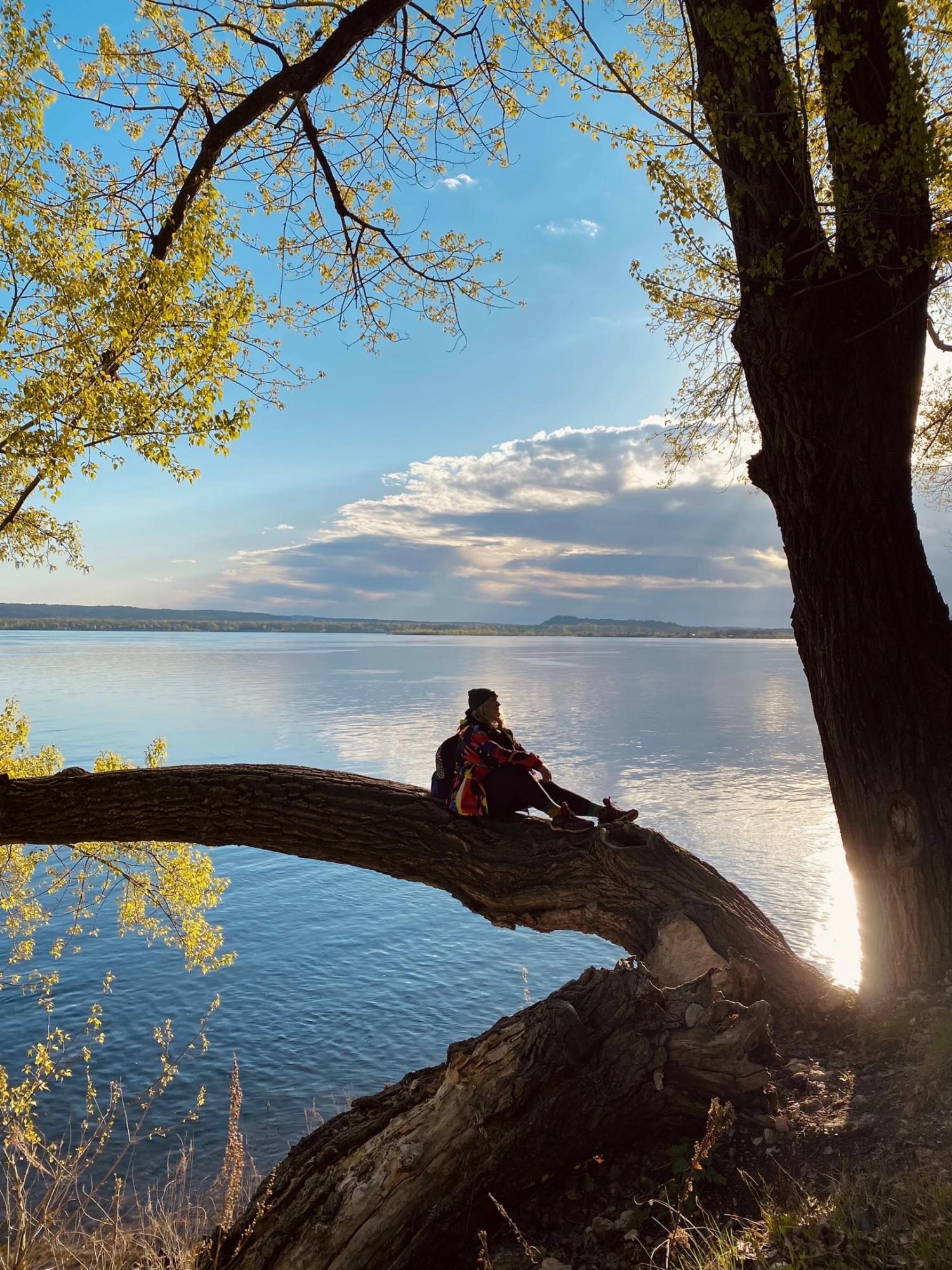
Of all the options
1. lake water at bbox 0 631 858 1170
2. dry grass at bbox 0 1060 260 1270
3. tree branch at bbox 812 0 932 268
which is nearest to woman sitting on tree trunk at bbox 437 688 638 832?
dry grass at bbox 0 1060 260 1270

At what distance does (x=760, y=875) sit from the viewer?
15.1 m

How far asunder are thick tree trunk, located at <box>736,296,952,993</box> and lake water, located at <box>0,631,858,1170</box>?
6624 mm

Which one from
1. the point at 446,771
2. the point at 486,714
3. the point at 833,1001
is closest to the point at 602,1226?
the point at 833,1001

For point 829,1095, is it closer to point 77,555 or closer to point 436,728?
point 77,555

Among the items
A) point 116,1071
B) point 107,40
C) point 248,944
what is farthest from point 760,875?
point 107,40

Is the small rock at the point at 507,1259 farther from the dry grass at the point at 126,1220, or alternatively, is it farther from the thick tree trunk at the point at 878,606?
the thick tree trunk at the point at 878,606

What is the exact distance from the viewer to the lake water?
33.9ft

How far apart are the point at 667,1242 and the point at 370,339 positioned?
327 inches

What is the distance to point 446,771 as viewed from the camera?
6.02 meters

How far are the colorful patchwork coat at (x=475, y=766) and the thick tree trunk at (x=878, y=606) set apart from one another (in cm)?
224

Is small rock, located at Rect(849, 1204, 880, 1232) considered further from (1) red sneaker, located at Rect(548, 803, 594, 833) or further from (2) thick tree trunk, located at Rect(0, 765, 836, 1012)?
(1) red sneaker, located at Rect(548, 803, 594, 833)

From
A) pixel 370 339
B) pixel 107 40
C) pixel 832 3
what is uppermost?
pixel 107 40

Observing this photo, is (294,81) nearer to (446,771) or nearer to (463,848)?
(446,771)

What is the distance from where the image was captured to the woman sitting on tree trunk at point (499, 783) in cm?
588
